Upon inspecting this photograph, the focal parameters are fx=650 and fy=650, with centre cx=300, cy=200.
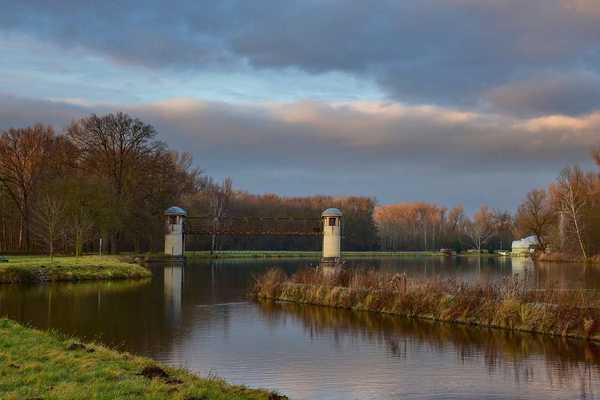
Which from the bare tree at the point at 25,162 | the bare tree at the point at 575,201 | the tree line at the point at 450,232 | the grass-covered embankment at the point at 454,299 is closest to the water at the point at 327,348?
the grass-covered embankment at the point at 454,299

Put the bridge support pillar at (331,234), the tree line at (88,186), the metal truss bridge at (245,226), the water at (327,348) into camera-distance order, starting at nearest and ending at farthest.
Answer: the water at (327,348), the tree line at (88,186), the bridge support pillar at (331,234), the metal truss bridge at (245,226)

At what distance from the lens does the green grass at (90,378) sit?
8578 mm

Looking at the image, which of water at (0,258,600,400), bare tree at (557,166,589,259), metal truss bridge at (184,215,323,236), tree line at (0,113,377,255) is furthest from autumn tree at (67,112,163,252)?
bare tree at (557,166,589,259)

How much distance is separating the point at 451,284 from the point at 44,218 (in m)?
30.3

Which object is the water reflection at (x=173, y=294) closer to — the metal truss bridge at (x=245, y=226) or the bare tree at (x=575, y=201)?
the metal truss bridge at (x=245, y=226)

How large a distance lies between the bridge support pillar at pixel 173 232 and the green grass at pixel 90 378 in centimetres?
4743

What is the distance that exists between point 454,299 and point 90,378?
1381 centimetres

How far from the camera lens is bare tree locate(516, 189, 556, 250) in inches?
3246

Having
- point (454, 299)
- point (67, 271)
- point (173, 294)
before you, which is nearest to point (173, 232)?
point (67, 271)

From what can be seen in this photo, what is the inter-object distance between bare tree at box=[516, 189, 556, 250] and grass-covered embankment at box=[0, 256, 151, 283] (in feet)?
194

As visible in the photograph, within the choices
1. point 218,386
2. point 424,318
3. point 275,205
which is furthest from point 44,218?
point 275,205

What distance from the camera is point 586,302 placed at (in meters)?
18.2

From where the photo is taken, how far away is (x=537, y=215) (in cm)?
8475

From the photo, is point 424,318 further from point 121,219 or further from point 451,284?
point 121,219
